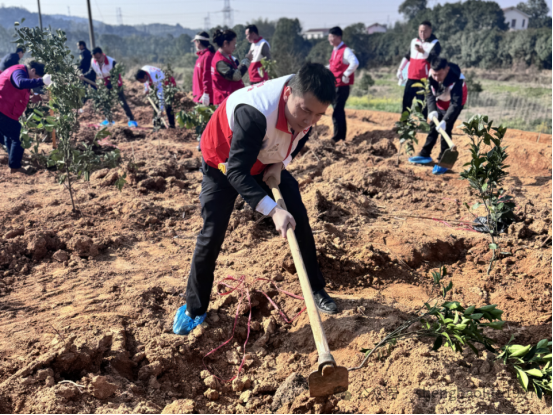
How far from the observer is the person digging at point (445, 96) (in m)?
5.45

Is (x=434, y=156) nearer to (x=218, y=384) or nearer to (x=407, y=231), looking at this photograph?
(x=407, y=231)

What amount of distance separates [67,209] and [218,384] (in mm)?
3130

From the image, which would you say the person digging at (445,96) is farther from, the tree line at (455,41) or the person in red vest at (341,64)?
the tree line at (455,41)

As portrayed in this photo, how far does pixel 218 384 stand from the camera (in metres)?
2.26

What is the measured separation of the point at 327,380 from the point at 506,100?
1714 centimetres

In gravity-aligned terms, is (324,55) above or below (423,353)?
above

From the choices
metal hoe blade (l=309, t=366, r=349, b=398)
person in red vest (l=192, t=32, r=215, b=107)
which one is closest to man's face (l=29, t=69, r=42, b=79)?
person in red vest (l=192, t=32, r=215, b=107)

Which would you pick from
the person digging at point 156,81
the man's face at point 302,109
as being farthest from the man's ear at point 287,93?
the person digging at point 156,81

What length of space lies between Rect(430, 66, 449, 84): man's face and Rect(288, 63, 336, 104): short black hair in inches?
162

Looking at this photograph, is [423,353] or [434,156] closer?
[423,353]

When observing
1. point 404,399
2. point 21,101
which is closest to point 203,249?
point 404,399

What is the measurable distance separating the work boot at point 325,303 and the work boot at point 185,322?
79 cm

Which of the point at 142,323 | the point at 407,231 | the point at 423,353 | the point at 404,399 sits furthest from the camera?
the point at 407,231

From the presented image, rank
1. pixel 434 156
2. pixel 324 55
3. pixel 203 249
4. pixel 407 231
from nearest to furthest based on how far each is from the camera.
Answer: pixel 203 249 < pixel 407 231 < pixel 434 156 < pixel 324 55
